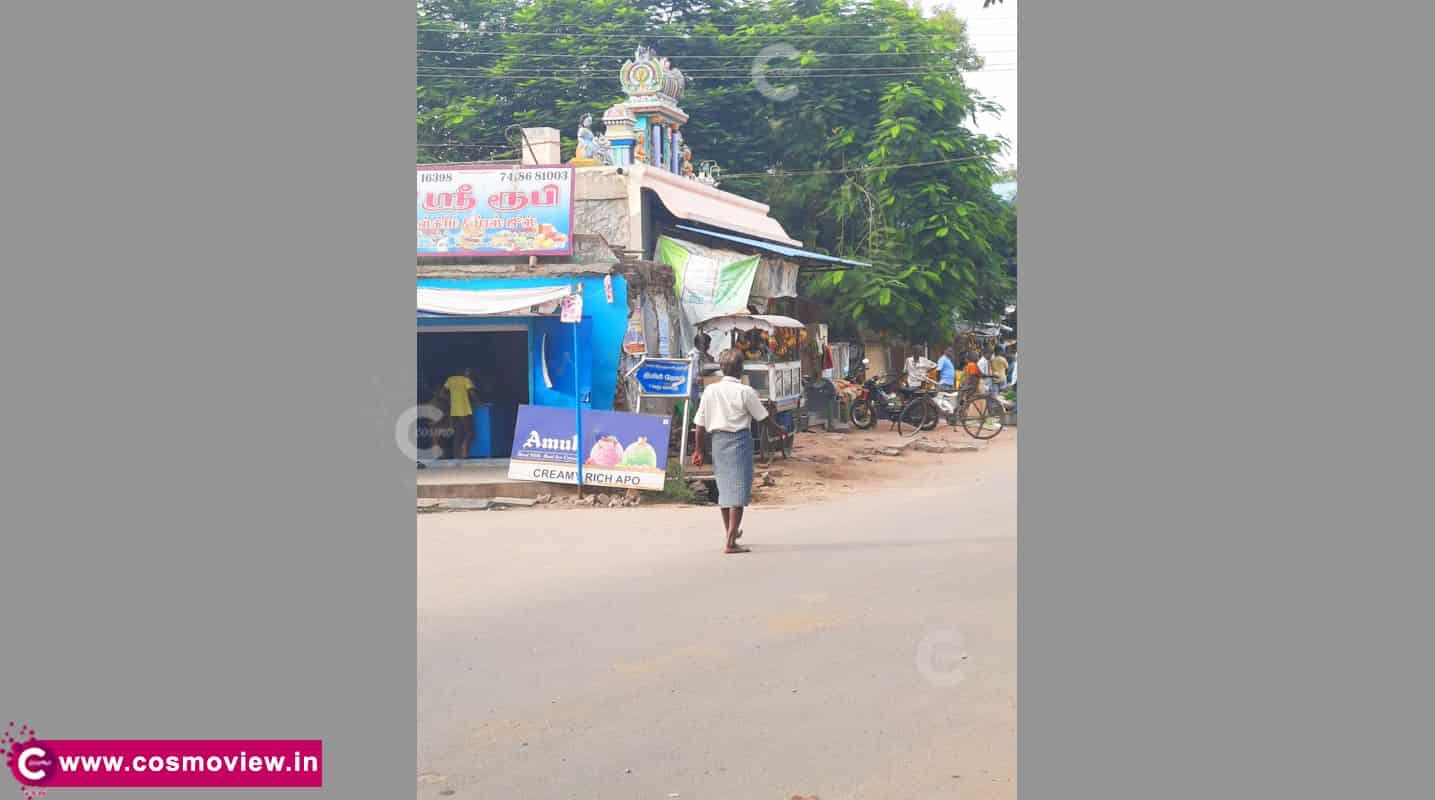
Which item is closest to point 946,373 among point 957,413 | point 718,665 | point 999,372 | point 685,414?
point 957,413

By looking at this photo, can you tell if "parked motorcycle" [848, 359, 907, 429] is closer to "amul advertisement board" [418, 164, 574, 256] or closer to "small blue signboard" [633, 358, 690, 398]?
"small blue signboard" [633, 358, 690, 398]

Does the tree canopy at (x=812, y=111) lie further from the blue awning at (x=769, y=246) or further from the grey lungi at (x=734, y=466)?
the grey lungi at (x=734, y=466)

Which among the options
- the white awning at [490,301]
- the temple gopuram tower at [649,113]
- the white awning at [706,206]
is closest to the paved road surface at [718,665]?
the white awning at [490,301]

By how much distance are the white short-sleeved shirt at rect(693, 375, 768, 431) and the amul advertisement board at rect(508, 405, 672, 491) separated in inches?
136

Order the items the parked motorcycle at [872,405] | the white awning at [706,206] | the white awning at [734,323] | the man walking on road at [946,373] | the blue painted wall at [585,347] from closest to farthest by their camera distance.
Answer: the blue painted wall at [585,347]
the white awning at [734,323]
the white awning at [706,206]
the parked motorcycle at [872,405]
the man walking on road at [946,373]

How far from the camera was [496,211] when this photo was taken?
14.9 m

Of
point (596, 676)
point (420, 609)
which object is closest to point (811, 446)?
point (420, 609)

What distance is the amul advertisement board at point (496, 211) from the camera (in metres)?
14.7

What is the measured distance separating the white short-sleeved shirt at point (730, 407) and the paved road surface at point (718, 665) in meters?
0.92

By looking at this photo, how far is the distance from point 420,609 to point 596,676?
1965mm

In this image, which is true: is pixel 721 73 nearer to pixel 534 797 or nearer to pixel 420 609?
pixel 420 609

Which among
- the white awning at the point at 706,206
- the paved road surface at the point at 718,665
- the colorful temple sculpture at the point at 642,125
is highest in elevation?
the colorful temple sculpture at the point at 642,125

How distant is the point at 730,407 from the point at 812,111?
20.1 meters

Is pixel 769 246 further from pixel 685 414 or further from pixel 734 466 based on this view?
pixel 734 466
